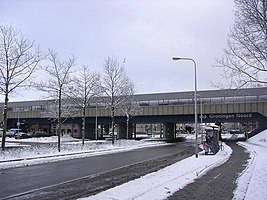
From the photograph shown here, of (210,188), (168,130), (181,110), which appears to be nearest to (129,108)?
(181,110)

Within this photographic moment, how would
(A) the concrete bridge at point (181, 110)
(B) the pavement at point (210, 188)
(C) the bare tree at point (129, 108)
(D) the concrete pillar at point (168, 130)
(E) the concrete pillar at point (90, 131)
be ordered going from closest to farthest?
1. (B) the pavement at point (210, 188)
2. (C) the bare tree at point (129, 108)
3. (A) the concrete bridge at point (181, 110)
4. (D) the concrete pillar at point (168, 130)
5. (E) the concrete pillar at point (90, 131)

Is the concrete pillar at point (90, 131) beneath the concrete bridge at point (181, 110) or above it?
beneath

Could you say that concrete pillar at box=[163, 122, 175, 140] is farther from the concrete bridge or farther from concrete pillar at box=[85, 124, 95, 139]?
concrete pillar at box=[85, 124, 95, 139]

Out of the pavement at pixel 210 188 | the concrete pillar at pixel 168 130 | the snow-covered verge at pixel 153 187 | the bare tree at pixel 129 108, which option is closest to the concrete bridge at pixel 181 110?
the concrete pillar at pixel 168 130

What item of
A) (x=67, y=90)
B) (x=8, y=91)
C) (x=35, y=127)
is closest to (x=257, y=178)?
(x=8, y=91)

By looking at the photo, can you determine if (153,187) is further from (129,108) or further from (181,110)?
(181,110)

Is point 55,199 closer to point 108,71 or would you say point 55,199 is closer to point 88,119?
point 108,71

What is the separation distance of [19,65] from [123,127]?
52.5m

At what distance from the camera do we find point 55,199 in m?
10.6

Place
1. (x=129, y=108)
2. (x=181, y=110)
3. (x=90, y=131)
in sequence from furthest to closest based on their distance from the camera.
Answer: (x=90, y=131)
(x=181, y=110)
(x=129, y=108)

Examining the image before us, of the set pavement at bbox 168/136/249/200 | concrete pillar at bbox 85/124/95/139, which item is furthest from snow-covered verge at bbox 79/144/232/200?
concrete pillar at bbox 85/124/95/139

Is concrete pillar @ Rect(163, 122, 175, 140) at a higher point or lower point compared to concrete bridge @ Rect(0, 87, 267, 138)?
lower

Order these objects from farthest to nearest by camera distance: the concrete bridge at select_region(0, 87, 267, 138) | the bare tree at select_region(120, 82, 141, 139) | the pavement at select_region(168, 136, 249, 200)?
the concrete bridge at select_region(0, 87, 267, 138)
the bare tree at select_region(120, 82, 141, 139)
the pavement at select_region(168, 136, 249, 200)

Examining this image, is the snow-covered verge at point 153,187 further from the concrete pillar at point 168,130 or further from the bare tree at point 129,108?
the concrete pillar at point 168,130
